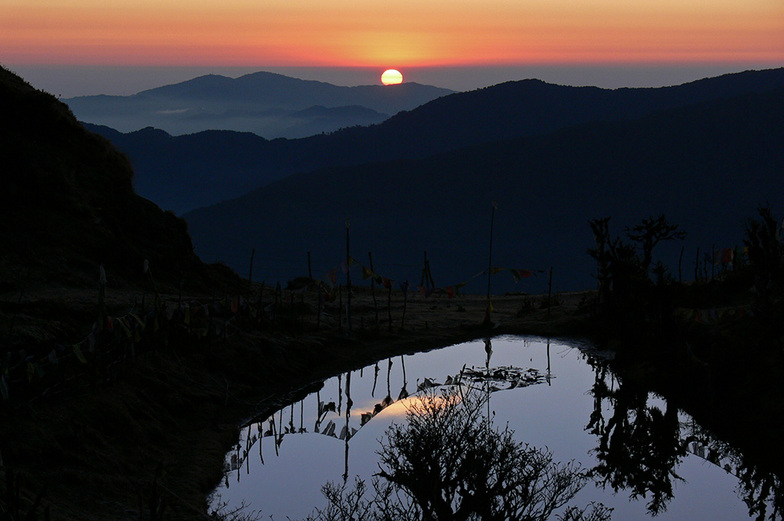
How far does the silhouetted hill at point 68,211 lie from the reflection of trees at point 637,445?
45.2 feet

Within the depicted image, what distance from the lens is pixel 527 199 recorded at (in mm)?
122750

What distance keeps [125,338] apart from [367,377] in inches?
261

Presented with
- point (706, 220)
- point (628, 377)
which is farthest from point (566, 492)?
point (706, 220)

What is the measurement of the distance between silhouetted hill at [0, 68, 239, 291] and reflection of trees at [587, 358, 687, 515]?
1378 centimetres

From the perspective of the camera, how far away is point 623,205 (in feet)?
388

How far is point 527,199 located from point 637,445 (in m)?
107

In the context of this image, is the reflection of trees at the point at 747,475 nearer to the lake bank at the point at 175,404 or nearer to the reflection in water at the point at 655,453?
the reflection in water at the point at 655,453

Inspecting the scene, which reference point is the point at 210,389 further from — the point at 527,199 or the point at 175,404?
the point at 527,199

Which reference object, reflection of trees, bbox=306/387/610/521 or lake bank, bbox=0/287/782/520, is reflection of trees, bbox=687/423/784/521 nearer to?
lake bank, bbox=0/287/782/520

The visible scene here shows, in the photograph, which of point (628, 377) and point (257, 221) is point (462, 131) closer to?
point (257, 221)

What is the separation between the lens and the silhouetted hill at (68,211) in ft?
79.6

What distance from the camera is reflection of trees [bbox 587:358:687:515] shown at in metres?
15.6

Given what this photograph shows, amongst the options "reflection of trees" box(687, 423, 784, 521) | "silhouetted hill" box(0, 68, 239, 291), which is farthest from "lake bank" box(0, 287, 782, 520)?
"silhouetted hill" box(0, 68, 239, 291)

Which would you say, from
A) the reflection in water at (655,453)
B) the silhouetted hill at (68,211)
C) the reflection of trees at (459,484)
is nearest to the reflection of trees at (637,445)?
the reflection in water at (655,453)
